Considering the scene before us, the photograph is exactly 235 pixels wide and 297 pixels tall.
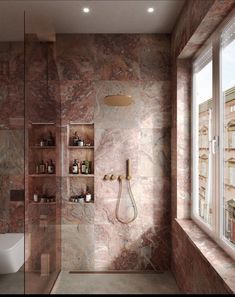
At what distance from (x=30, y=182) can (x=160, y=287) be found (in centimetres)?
166

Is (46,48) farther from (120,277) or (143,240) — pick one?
(120,277)

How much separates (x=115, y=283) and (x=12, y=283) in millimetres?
1052

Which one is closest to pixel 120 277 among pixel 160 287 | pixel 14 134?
pixel 160 287

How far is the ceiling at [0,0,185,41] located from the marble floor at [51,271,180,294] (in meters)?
2.36

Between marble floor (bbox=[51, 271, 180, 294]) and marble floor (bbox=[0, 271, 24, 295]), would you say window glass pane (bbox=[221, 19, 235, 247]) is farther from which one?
marble floor (bbox=[0, 271, 24, 295])

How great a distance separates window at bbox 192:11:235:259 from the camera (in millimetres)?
1977

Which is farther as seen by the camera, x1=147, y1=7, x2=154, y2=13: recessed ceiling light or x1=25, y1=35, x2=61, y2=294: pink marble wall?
x1=147, y1=7, x2=154, y2=13: recessed ceiling light

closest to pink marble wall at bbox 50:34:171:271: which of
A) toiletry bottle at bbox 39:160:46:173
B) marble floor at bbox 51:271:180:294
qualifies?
marble floor at bbox 51:271:180:294

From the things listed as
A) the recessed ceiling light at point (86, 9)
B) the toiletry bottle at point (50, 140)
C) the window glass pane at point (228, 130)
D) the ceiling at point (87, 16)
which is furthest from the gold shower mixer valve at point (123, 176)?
the recessed ceiling light at point (86, 9)

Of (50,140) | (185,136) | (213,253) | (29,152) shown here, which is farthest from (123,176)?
(213,253)

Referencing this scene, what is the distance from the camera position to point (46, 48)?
2.65m

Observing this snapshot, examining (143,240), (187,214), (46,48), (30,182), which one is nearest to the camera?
(30,182)

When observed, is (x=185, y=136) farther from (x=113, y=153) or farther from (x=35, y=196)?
(x=35, y=196)

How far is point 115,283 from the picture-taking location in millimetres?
2873
